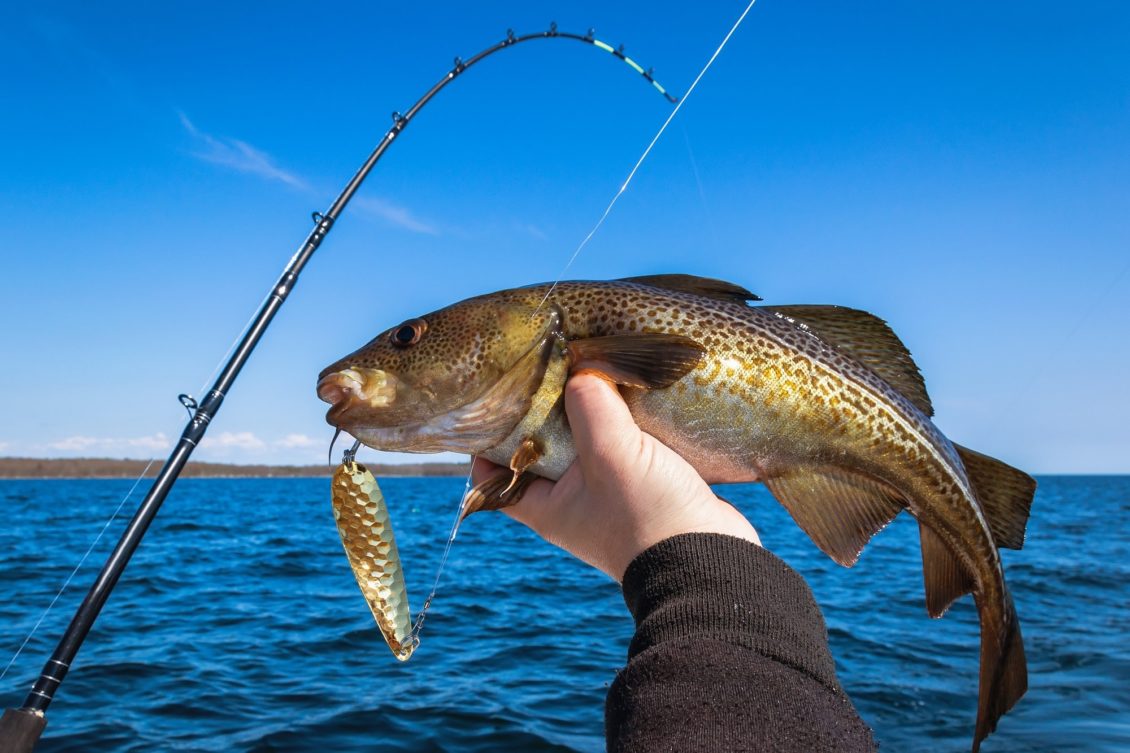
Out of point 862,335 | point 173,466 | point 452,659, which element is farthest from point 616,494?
point 452,659

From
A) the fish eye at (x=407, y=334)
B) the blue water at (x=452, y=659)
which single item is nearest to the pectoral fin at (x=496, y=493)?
the fish eye at (x=407, y=334)

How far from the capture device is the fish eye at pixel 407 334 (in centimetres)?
321

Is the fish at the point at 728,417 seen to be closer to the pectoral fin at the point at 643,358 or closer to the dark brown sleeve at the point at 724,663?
the pectoral fin at the point at 643,358

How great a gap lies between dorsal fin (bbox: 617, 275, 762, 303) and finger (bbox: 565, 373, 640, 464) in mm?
648

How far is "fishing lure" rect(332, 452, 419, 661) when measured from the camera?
3.02m

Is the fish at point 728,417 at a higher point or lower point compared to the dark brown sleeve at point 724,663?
higher

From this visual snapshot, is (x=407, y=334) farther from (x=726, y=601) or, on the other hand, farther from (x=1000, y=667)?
(x=1000, y=667)

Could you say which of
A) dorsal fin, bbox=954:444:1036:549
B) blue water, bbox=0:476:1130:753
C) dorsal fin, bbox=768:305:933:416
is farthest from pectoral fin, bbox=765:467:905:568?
blue water, bbox=0:476:1130:753

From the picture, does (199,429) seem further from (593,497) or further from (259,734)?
(259,734)

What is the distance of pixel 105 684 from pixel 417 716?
398cm

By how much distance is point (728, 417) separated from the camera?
292cm

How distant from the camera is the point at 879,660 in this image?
1109 centimetres

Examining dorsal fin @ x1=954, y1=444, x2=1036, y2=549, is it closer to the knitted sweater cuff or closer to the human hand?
the human hand

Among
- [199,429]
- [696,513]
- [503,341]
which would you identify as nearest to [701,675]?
[696,513]
